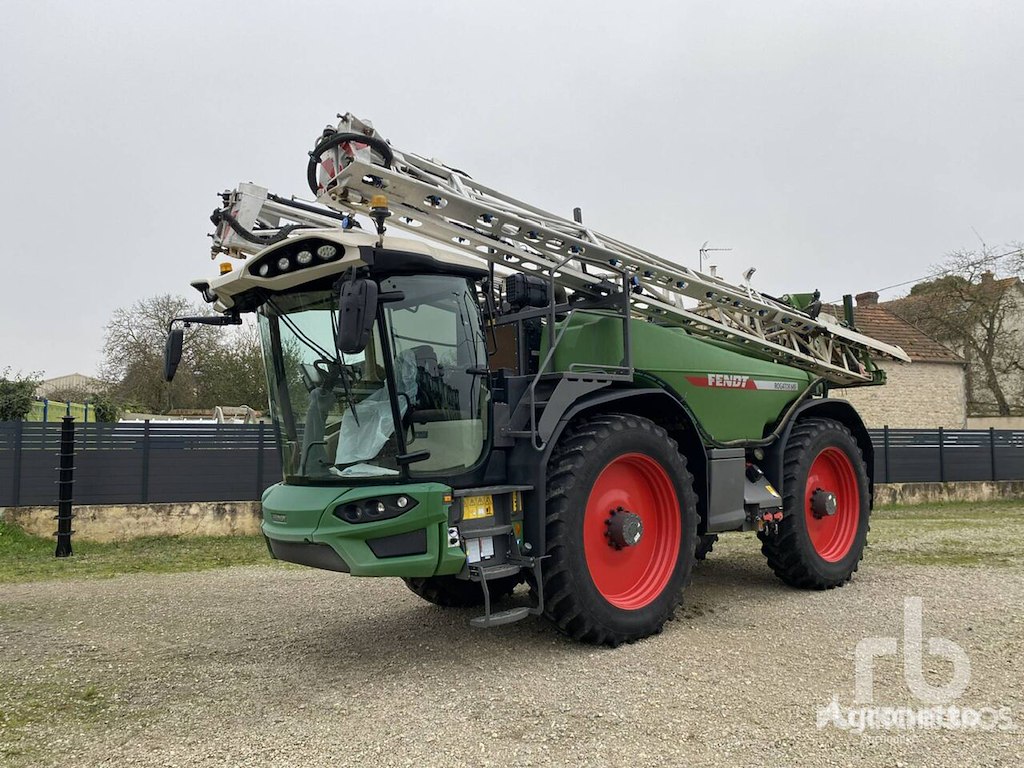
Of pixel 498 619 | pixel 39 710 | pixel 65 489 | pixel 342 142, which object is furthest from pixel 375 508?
pixel 65 489

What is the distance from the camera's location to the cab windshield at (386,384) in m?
4.74

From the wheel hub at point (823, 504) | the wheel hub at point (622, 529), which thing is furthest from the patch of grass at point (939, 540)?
the wheel hub at point (622, 529)

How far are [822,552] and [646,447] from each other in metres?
2.98

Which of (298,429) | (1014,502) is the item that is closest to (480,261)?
(298,429)

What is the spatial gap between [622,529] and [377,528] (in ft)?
5.69

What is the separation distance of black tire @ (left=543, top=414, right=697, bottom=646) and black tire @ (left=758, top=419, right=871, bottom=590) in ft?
5.11

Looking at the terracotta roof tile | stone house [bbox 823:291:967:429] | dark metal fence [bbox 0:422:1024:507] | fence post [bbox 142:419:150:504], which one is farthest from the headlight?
the terracotta roof tile

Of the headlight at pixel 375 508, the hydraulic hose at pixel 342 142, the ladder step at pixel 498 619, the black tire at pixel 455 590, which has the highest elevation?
the hydraulic hose at pixel 342 142

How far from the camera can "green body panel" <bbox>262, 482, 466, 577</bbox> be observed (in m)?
4.55

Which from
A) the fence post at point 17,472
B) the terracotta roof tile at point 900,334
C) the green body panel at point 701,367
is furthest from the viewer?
the terracotta roof tile at point 900,334

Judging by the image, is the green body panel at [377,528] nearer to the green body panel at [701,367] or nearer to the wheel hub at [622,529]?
the wheel hub at [622,529]

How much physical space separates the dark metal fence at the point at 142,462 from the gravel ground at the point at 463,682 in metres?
4.02

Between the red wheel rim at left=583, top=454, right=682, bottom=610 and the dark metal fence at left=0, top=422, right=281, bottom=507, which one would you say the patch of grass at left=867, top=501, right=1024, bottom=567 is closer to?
the red wheel rim at left=583, top=454, right=682, bottom=610

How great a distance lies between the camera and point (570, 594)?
498 cm
